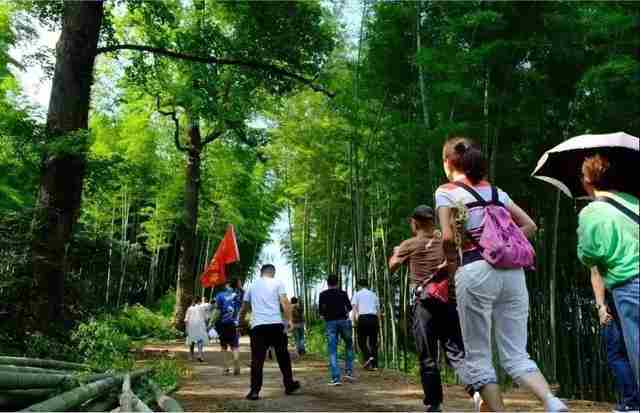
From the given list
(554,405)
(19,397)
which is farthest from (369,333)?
(554,405)

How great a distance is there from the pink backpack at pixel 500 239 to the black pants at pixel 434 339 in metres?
1.10

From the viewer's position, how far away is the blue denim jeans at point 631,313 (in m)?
2.33

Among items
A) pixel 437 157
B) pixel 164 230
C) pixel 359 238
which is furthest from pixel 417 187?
pixel 164 230

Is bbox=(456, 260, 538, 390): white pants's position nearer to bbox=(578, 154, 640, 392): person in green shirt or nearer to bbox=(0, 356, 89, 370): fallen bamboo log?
bbox=(578, 154, 640, 392): person in green shirt

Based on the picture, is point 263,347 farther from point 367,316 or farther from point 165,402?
point 367,316

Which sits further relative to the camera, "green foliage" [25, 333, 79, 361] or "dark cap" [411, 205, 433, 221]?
"green foliage" [25, 333, 79, 361]

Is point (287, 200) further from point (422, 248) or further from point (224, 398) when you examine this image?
point (422, 248)

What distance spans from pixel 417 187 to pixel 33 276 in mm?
6467

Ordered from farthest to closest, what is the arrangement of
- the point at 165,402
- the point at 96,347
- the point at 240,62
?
the point at 240,62 → the point at 96,347 → the point at 165,402

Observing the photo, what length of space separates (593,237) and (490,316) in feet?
2.95

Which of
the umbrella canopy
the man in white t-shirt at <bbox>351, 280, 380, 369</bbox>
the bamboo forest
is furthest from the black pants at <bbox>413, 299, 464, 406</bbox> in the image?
the man in white t-shirt at <bbox>351, 280, 380, 369</bbox>

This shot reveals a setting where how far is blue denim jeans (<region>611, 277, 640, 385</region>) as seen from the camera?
2.33 m

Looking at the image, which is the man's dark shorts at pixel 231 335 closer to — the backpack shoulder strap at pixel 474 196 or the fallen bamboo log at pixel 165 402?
the fallen bamboo log at pixel 165 402

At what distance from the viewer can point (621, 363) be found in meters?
4.52
